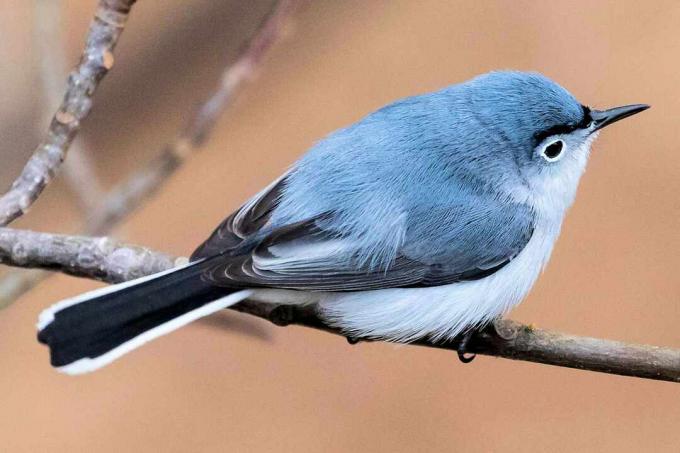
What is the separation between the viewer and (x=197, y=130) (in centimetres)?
279

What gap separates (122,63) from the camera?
13.3 feet

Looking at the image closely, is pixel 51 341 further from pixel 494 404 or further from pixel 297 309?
pixel 494 404

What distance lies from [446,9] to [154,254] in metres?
A: 3.56

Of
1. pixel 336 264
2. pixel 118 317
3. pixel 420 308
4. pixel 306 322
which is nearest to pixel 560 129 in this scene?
pixel 420 308

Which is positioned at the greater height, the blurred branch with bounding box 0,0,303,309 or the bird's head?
the blurred branch with bounding box 0,0,303,309

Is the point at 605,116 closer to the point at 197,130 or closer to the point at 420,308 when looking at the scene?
the point at 420,308

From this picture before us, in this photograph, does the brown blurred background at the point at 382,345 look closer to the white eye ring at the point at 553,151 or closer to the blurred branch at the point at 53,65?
the blurred branch at the point at 53,65

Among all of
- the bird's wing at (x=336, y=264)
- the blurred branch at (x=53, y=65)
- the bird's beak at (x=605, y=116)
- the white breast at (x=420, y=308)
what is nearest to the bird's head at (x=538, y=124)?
the bird's beak at (x=605, y=116)

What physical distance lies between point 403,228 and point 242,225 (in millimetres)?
466

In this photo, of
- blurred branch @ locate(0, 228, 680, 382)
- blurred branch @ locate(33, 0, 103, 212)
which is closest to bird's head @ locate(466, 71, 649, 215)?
blurred branch @ locate(0, 228, 680, 382)

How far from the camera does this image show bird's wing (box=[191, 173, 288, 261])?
2.67 m

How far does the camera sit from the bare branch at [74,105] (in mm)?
2539

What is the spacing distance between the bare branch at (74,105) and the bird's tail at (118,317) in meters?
0.33

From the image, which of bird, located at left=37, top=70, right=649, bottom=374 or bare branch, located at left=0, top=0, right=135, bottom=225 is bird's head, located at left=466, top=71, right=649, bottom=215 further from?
bare branch, located at left=0, top=0, right=135, bottom=225
